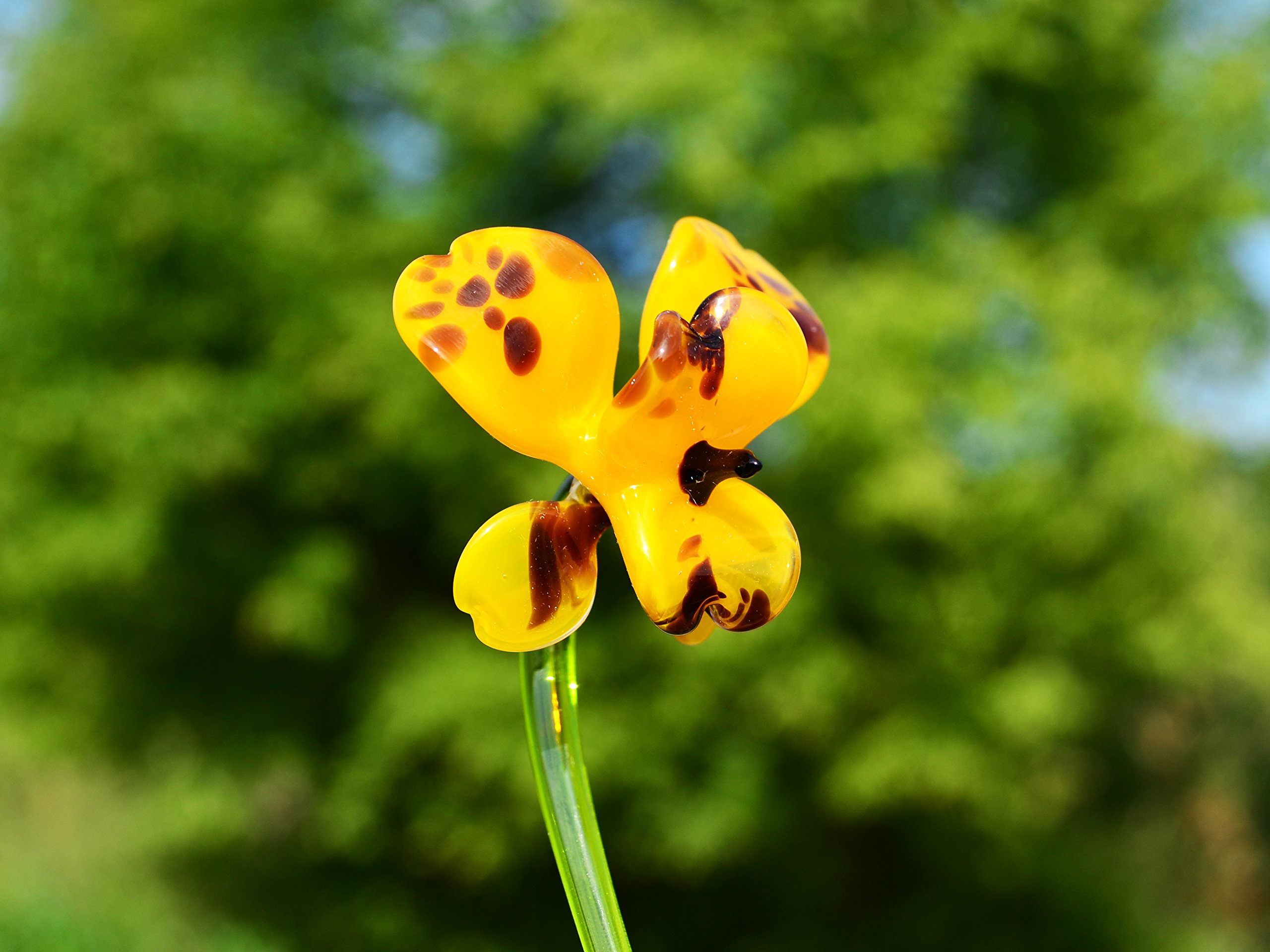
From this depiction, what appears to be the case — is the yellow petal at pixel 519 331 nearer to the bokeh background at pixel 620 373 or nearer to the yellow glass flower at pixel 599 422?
the yellow glass flower at pixel 599 422

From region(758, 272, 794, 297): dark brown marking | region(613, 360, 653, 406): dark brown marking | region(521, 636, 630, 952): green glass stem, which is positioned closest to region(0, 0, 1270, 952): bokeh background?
region(758, 272, 794, 297): dark brown marking

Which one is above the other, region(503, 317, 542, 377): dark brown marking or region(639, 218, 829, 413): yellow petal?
region(639, 218, 829, 413): yellow petal

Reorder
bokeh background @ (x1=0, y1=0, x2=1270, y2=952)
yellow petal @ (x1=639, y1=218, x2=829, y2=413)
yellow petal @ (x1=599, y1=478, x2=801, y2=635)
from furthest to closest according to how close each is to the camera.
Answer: bokeh background @ (x1=0, y1=0, x2=1270, y2=952), yellow petal @ (x1=639, y1=218, x2=829, y2=413), yellow petal @ (x1=599, y1=478, x2=801, y2=635)

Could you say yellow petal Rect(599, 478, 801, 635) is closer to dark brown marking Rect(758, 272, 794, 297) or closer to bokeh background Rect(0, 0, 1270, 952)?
dark brown marking Rect(758, 272, 794, 297)

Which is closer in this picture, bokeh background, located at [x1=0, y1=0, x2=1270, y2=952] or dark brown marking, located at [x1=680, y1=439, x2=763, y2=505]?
dark brown marking, located at [x1=680, y1=439, x2=763, y2=505]

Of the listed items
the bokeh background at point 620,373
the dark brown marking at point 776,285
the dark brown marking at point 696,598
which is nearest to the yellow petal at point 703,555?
the dark brown marking at point 696,598

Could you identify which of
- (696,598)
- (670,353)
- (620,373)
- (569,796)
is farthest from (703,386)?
(620,373)

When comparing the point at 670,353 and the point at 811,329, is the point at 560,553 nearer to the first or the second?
the point at 670,353
